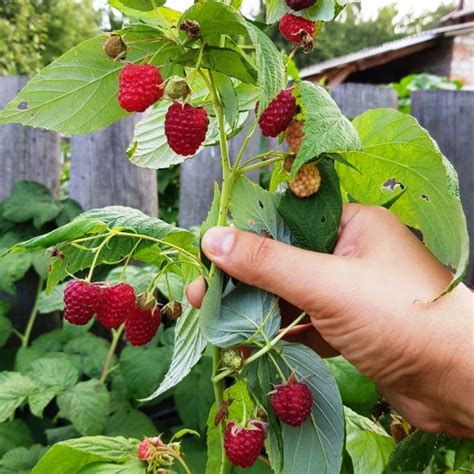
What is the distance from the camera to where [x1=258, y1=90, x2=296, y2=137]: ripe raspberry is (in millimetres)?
653

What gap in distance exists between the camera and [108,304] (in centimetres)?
75

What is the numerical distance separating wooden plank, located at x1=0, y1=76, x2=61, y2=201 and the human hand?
1.54 metres

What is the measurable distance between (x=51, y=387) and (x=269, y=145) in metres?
1.30

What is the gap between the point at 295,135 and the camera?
25.9 inches

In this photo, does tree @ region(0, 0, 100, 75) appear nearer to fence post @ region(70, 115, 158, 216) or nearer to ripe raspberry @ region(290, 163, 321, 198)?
fence post @ region(70, 115, 158, 216)

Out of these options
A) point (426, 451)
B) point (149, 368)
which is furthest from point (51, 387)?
point (426, 451)

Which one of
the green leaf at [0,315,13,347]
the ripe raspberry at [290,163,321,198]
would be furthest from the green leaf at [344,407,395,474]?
the green leaf at [0,315,13,347]

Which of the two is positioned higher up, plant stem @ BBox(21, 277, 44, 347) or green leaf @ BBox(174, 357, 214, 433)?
plant stem @ BBox(21, 277, 44, 347)

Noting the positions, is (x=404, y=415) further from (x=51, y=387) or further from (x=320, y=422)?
(x=51, y=387)

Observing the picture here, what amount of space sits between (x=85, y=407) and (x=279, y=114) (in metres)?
1.11

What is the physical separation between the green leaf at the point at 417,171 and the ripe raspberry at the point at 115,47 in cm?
23

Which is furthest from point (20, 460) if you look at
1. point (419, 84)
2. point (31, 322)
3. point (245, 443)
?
point (419, 84)

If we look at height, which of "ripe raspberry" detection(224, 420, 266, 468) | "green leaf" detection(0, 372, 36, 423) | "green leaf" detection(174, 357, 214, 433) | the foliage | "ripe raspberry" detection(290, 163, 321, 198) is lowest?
"green leaf" detection(174, 357, 214, 433)

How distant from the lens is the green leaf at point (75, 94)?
708mm
